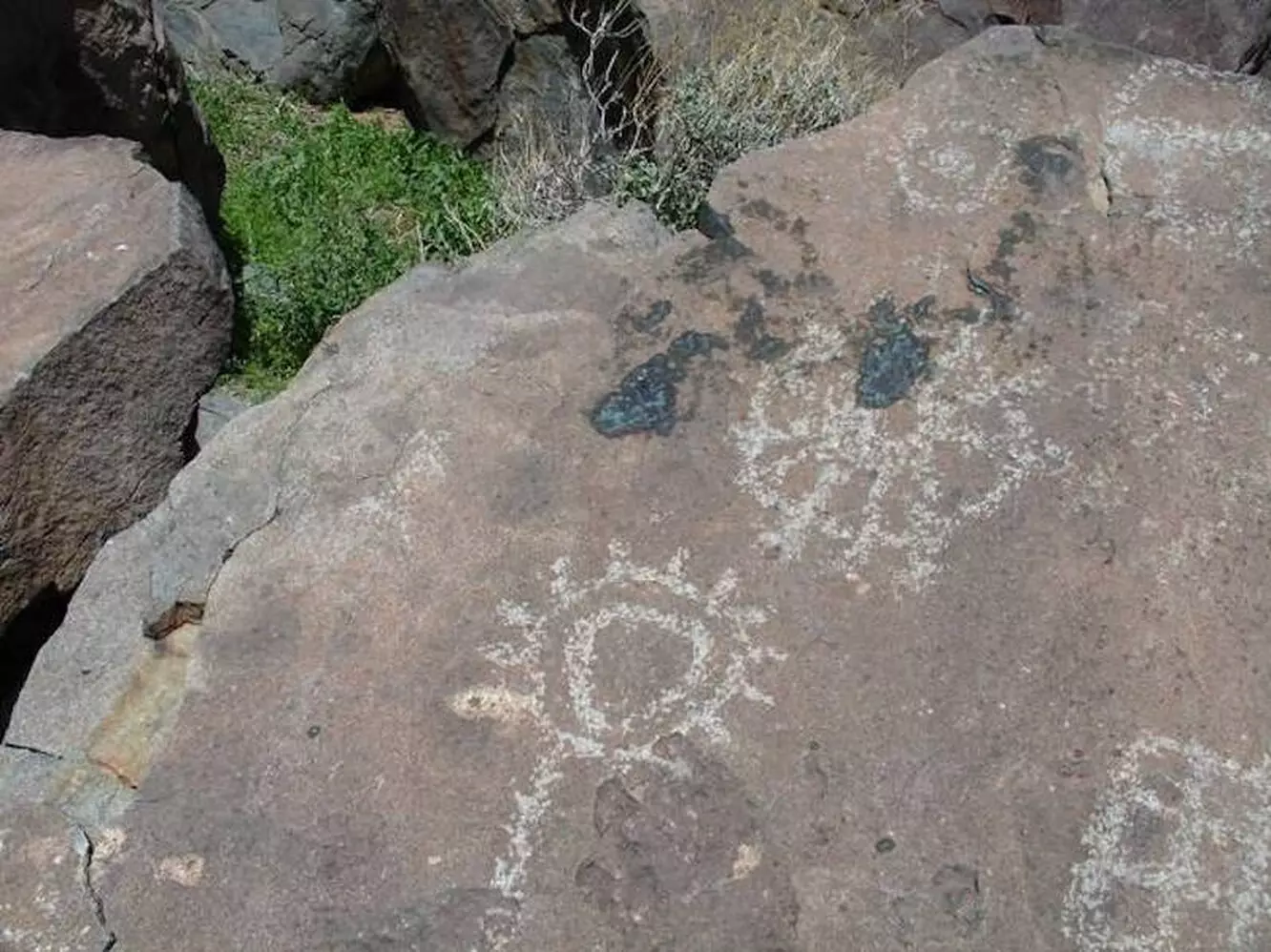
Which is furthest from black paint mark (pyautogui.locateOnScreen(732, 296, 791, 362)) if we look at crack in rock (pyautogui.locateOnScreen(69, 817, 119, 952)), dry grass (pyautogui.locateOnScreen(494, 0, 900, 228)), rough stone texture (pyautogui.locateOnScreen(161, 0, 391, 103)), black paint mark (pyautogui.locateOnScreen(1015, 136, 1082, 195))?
rough stone texture (pyautogui.locateOnScreen(161, 0, 391, 103))

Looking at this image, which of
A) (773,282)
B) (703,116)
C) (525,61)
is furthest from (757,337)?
(525,61)

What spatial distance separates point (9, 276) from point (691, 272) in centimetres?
110

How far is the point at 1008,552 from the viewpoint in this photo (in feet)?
6.46

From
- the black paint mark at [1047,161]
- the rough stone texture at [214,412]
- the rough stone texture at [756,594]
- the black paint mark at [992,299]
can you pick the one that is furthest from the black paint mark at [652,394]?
the rough stone texture at [214,412]

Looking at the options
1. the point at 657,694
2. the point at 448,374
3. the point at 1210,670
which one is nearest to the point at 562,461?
the point at 448,374

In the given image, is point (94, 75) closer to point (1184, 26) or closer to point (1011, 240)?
point (1011, 240)

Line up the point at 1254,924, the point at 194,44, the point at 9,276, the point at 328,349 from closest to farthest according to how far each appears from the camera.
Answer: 1. the point at 1254,924
2. the point at 328,349
3. the point at 9,276
4. the point at 194,44

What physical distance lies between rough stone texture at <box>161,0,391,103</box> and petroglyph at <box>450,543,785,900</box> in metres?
3.29

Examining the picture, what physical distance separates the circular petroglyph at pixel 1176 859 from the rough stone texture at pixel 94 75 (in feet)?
7.46

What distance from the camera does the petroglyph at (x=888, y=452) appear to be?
2.01 metres

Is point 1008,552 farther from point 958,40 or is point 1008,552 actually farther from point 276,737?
point 958,40

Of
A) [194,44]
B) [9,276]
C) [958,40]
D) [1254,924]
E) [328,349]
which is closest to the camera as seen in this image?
[1254,924]

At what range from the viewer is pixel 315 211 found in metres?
4.32

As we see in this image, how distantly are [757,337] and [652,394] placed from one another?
17cm
